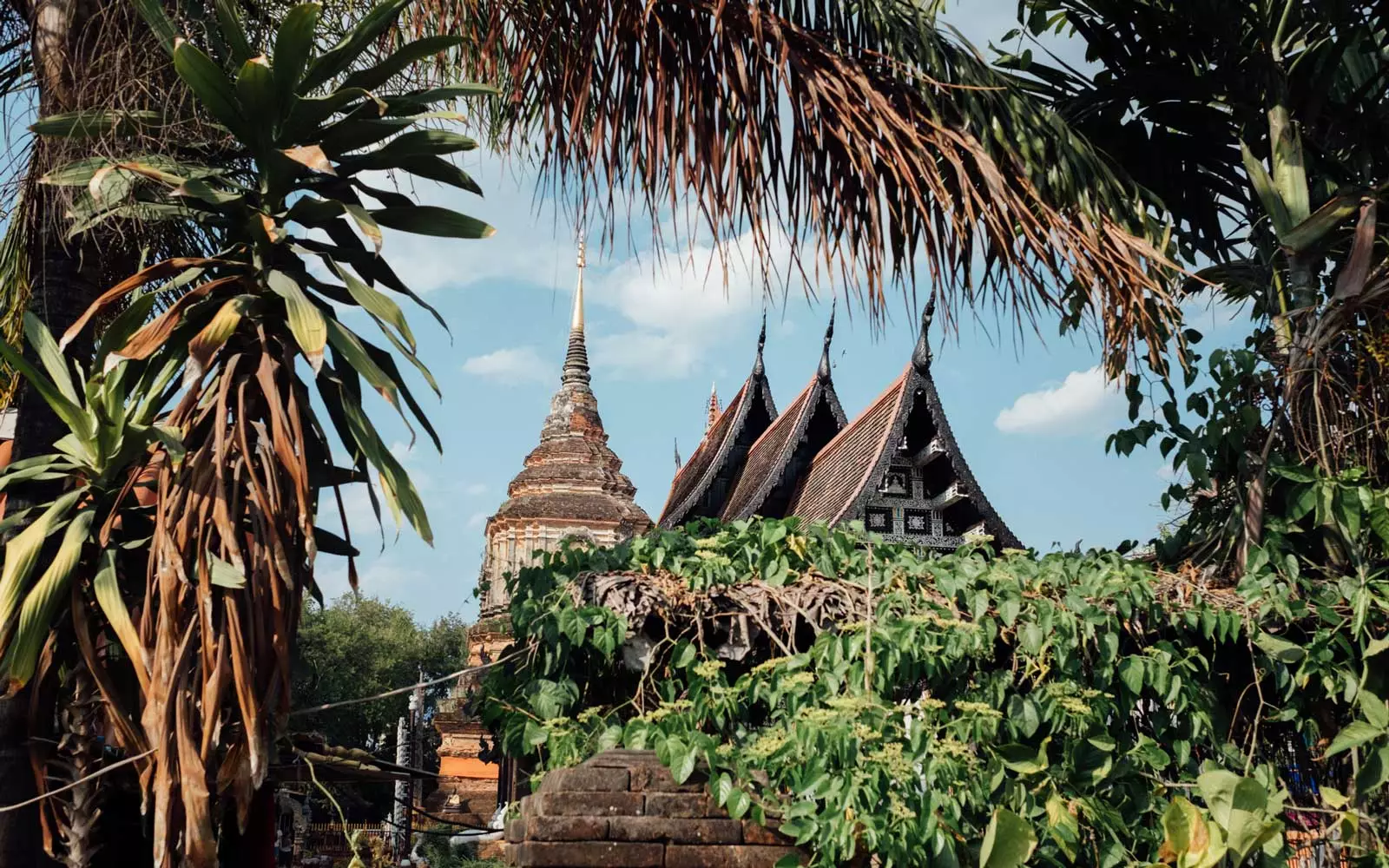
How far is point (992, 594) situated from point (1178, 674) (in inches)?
27.9

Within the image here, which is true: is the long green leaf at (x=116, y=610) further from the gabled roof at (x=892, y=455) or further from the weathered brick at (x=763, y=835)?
the gabled roof at (x=892, y=455)

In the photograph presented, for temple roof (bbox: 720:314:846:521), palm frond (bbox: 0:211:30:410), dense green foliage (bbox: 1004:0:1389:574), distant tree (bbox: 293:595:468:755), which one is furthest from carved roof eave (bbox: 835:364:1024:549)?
distant tree (bbox: 293:595:468:755)

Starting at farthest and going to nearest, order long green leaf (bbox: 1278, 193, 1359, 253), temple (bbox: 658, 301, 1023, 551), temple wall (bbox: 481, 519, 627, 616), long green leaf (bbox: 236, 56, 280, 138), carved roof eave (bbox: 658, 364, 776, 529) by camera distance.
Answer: temple wall (bbox: 481, 519, 627, 616) → carved roof eave (bbox: 658, 364, 776, 529) → temple (bbox: 658, 301, 1023, 551) → long green leaf (bbox: 1278, 193, 1359, 253) → long green leaf (bbox: 236, 56, 280, 138)

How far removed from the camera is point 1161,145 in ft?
17.8

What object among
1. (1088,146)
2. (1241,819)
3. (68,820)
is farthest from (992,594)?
(68,820)

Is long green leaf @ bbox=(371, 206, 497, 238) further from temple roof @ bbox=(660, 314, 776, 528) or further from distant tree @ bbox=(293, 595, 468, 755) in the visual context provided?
distant tree @ bbox=(293, 595, 468, 755)

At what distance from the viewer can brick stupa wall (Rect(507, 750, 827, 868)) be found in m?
3.36

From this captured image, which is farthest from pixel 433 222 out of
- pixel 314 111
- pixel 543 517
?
pixel 543 517

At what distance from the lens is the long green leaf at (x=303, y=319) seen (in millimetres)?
3096

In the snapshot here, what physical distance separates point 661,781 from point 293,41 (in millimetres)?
2294

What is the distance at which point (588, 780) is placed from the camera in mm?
3449

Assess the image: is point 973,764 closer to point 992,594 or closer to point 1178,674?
point 992,594

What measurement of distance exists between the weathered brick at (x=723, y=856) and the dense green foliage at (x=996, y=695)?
106mm

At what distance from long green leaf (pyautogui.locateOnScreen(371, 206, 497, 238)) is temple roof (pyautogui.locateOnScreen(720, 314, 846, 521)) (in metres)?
7.99
